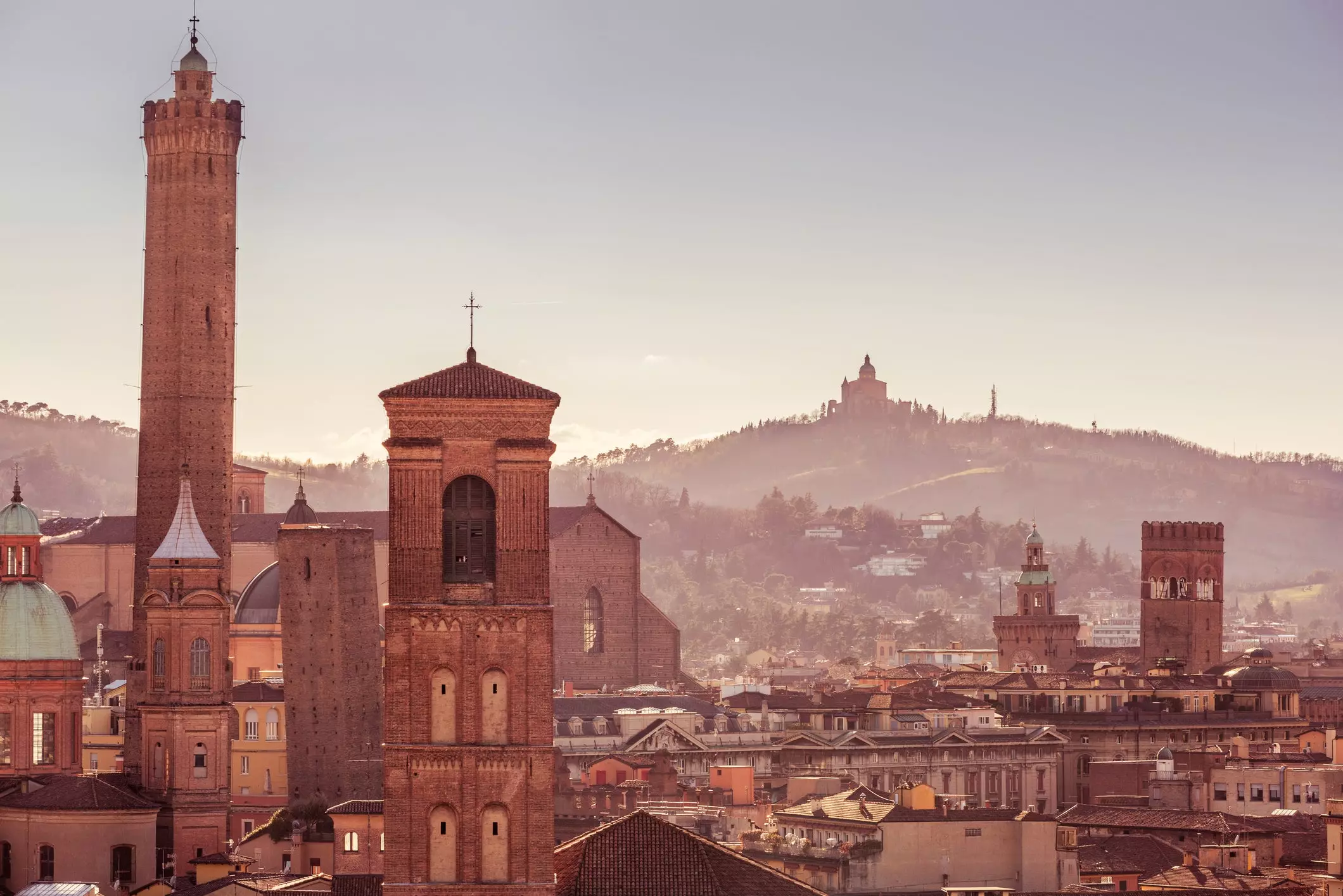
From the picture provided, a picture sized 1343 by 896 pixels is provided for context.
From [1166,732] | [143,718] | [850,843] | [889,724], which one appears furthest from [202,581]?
[1166,732]

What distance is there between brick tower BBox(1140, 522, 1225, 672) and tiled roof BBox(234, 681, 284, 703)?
213 ft

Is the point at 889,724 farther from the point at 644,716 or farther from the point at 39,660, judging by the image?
the point at 39,660

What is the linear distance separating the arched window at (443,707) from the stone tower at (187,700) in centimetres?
3170

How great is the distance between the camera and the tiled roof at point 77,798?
261 ft

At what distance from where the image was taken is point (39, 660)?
86.4 m

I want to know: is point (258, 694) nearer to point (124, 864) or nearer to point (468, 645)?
point (124, 864)

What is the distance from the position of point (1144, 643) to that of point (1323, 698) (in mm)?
14965

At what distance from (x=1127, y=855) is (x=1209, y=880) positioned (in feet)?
21.0

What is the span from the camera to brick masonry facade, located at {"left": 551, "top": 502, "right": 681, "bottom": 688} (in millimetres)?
136875

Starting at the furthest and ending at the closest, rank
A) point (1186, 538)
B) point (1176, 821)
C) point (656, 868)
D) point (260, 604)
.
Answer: point (1186, 538), point (260, 604), point (1176, 821), point (656, 868)

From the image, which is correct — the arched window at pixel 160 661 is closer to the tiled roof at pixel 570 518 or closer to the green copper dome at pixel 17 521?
the green copper dome at pixel 17 521

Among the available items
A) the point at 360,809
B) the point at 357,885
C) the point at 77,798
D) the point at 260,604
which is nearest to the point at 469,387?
the point at 357,885

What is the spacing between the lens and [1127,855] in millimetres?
79750

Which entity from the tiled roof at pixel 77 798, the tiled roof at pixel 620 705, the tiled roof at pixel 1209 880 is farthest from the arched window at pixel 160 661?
the tiled roof at pixel 1209 880
